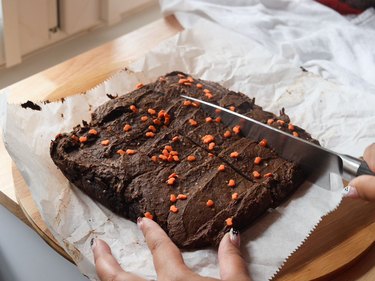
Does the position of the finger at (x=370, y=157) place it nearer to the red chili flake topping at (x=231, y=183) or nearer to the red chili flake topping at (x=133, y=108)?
the red chili flake topping at (x=231, y=183)

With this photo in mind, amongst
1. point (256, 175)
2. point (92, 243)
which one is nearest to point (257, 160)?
point (256, 175)

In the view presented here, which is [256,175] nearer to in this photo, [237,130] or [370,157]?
[237,130]

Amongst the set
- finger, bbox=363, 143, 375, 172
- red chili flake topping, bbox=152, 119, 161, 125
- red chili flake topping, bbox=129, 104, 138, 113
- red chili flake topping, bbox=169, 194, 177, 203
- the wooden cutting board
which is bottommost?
the wooden cutting board

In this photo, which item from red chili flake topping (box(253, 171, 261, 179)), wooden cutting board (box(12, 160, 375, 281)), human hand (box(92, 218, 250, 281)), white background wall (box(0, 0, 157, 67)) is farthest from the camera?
white background wall (box(0, 0, 157, 67))

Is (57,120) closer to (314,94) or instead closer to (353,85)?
(314,94)

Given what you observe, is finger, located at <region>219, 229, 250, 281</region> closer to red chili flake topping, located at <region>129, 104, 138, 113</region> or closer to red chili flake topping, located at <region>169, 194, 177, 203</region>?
red chili flake topping, located at <region>169, 194, 177, 203</region>

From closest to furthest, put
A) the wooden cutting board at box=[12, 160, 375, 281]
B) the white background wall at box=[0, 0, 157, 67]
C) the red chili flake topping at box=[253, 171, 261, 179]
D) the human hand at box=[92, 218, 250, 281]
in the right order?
the human hand at box=[92, 218, 250, 281], the wooden cutting board at box=[12, 160, 375, 281], the red chili flake topping at box=[253, 171, 261, 179], the white background wall at box=[0, 0, 157, 67]

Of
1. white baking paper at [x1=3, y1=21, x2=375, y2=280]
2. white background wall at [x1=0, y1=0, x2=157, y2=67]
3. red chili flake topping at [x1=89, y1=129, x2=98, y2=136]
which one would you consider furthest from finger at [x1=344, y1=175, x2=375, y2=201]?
white background wall at [x1=0, y1=0, x2=157, y2=67]
